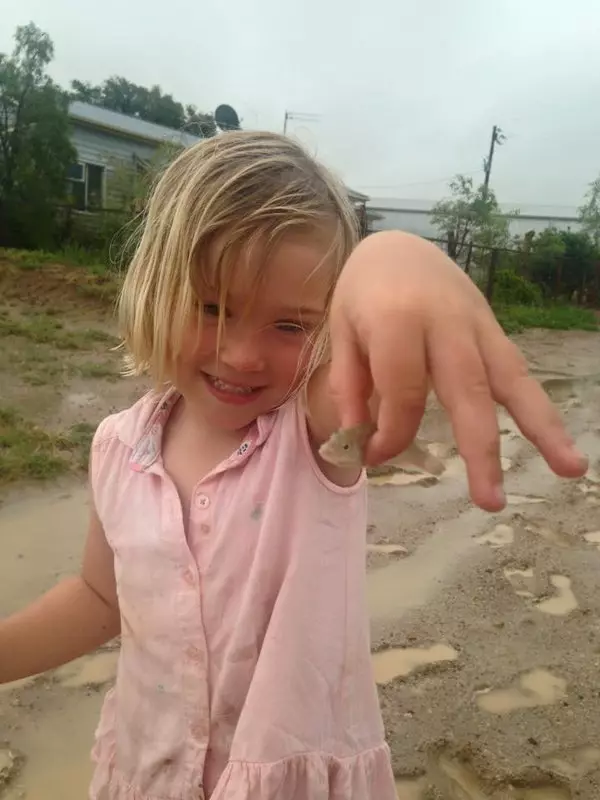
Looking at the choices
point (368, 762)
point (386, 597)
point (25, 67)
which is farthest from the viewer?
point (25, 67)

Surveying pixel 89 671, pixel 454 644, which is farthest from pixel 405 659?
pixel 89 671

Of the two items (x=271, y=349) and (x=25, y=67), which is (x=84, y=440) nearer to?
(x=271, y=349)

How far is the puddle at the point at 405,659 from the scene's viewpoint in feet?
7.27

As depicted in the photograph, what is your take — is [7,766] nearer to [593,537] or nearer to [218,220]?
[218,220]

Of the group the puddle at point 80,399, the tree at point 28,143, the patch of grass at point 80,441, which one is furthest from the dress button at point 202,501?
the tree at point 28,143

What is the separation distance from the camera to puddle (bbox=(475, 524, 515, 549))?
10.2 ft

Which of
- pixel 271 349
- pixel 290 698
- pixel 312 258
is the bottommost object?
pixel 290 698

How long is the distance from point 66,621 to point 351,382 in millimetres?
921

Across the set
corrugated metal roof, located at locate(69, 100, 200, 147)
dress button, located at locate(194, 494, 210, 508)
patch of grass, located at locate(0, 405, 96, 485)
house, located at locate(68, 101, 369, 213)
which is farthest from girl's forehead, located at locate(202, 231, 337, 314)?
corrugated metal roof, located at locate(69, 100, 200, 147)

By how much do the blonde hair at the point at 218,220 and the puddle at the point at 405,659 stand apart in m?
1.43

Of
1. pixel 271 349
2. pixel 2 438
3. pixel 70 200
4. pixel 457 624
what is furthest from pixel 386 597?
pixel 70 200

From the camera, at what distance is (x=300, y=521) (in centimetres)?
104

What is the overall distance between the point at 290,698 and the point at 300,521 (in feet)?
0.78

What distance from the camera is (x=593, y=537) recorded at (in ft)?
10.6
